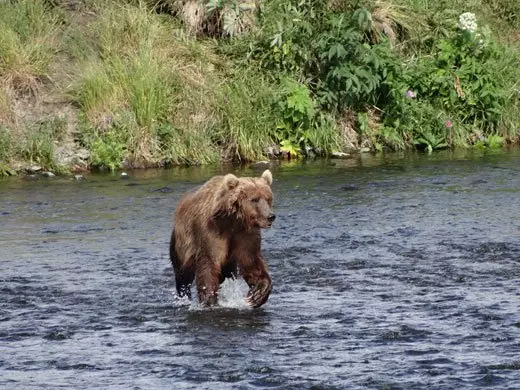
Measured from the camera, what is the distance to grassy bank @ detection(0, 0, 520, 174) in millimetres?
16969

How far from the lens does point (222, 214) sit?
9.03m

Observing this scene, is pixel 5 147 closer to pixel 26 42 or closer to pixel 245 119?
pixel 26 42

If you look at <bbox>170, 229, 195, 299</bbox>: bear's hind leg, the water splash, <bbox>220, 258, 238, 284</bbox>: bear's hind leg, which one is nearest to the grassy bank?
the water splash

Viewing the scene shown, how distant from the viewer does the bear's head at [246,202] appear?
8.88 metres

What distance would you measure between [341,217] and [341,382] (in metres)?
6.11

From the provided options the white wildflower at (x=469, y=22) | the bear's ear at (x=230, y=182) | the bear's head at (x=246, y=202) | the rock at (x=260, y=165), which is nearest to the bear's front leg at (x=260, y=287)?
the bear's head at (x=246, y=202)

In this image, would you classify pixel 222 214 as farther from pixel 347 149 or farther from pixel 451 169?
pixel 347 149

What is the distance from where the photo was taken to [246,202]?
8898 mm

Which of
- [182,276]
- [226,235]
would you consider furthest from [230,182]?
[182,276]

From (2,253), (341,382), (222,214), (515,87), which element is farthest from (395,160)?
(341,382)

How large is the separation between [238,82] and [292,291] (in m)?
8.18

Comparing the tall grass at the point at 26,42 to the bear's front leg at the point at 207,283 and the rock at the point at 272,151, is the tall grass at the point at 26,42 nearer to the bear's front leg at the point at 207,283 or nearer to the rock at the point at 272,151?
the rock at the point at 272,151

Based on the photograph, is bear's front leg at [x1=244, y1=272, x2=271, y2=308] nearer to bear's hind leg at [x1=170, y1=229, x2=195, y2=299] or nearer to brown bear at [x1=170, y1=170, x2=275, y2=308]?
brown bear at [x1=170, y1=170, x2=275, y2=308]

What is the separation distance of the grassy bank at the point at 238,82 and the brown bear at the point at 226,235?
7486 millimetres
